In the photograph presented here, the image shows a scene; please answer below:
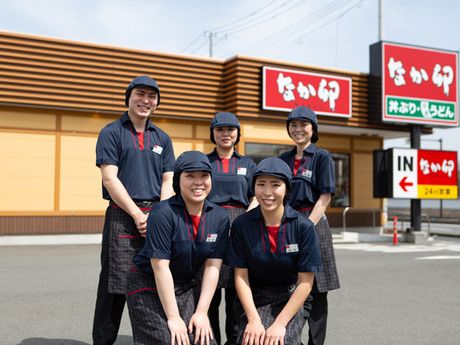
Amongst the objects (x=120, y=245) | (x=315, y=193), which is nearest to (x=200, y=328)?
(x=120, y=245)

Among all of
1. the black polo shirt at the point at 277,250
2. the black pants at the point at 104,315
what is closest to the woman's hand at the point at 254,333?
the black polo shirt at the point at 277,250

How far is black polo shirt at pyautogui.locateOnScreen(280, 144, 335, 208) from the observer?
439cm

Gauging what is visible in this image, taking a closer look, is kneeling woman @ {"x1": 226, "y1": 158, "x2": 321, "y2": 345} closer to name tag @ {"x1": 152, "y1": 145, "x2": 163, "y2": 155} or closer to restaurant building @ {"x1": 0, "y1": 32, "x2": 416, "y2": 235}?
name tag @ {"x1": 152, "y1": 145, "x2": 163, "y2": 155}

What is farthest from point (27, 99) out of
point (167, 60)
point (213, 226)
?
point (213, 226)

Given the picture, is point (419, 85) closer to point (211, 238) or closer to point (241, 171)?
point (241, 171)

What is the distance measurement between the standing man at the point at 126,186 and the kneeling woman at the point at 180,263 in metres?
0.57

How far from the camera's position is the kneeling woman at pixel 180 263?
3.17 meters

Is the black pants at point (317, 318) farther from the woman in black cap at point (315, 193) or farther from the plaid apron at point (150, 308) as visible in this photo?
the plaid apron at point (150, 308)

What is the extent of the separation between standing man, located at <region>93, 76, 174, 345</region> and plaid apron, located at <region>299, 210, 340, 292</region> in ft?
4.27

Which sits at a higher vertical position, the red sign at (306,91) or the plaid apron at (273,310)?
Result: the red sign at (306,91)

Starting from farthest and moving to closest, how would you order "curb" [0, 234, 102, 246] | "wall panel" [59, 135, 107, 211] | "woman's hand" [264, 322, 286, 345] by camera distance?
"wall panel" [59, 135, 107, 211]
"curb" [0, 234, 102, 246]
"woman's hand" [264, 322, 286, 345]

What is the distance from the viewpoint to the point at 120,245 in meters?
3.97

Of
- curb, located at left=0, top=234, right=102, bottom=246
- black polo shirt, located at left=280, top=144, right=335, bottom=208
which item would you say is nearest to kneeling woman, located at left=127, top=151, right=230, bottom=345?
black polo shirt, located at left=280, top=144, right=335, bottom=208

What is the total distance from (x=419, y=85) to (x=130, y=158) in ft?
52.0
